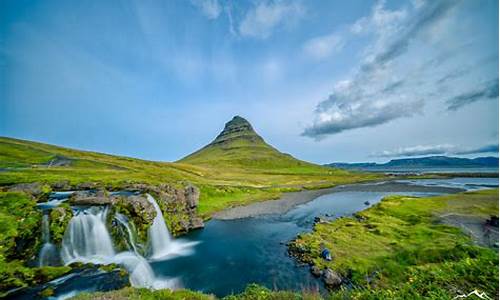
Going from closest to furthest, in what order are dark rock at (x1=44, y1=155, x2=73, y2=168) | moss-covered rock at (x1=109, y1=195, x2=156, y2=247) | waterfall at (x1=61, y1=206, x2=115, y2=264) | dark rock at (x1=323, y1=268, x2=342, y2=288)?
dark rock at (x1=323, y1=268, x2=342, y2=288) < waterfall at (x1=61, y1=206, x2=115, y2=264) < moss-covered rock at (x1=109, y1=195, x2=156, y2=247) < dark rock at (x1=44, y1=155, x2=73, y2=168)

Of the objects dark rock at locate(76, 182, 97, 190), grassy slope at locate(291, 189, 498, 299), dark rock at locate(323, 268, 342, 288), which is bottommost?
dark rock at locate(323, 268, 342, 288)

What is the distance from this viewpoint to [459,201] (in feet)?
156

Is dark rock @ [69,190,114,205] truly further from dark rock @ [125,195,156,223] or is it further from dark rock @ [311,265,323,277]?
dark rock @ [311,265,323,277]

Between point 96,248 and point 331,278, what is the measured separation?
21306 mm

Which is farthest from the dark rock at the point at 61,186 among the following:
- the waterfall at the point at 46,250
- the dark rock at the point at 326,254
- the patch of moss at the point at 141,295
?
the dark rock at the point at 326,254

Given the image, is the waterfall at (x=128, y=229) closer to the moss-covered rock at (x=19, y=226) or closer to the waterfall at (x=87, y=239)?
the waterfall at (x=87, y=239)

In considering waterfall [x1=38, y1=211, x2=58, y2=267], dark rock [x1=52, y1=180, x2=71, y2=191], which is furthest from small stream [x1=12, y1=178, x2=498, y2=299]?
dark rock [x1=52, y1=180, x2=71, y2=191]

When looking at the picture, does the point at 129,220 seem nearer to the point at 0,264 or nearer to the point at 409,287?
the point at 0,264

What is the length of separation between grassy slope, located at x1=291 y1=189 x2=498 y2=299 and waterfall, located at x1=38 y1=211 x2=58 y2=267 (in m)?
22.2

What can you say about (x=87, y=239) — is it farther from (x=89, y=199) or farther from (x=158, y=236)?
(x=158, y=236)

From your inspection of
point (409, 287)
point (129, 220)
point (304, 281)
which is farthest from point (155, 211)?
point (409, 287)

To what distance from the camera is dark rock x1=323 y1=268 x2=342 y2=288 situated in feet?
54.8

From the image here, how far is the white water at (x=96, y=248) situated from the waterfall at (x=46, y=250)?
27.0 inches

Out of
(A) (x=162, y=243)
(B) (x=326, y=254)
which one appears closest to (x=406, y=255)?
(B) (x=326, y=254)
